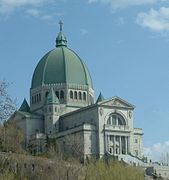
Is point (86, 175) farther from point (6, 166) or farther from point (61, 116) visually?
point (61, 116)

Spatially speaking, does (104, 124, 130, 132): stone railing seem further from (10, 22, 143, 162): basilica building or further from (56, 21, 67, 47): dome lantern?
(56, 21, 67, 47): dome lantern

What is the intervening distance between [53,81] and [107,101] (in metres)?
17.8

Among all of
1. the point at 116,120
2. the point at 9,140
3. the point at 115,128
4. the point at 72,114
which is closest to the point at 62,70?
the point at 72,114

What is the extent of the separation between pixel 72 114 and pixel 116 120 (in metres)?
10.4

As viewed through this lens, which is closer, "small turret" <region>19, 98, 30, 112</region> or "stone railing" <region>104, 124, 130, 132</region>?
"stone railing" <region>104, 124, 130, 132</region>

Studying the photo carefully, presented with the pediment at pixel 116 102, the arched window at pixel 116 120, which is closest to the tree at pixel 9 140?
the pediment at pixel 116 102

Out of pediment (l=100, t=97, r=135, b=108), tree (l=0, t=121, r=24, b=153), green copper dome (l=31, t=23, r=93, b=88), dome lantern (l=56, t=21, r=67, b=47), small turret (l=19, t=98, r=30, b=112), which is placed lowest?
tree (l=0, t=121, r=24, b=153)

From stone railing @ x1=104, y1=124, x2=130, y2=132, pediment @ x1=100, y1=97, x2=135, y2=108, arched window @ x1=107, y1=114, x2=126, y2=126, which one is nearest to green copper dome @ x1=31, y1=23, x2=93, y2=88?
pediment @ x1=100, y1=97, x2=135, y2=108

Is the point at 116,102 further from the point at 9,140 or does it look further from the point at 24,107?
the point at 9,140

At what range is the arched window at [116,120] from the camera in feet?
458

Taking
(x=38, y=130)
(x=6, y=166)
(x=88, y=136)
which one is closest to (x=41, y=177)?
(x=6, y=166)

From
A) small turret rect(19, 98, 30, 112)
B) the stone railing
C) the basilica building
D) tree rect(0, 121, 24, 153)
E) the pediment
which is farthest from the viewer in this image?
small turret rect(19, 98, 30, 112)

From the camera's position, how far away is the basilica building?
135875 millimetres

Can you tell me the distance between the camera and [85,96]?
504 ft
